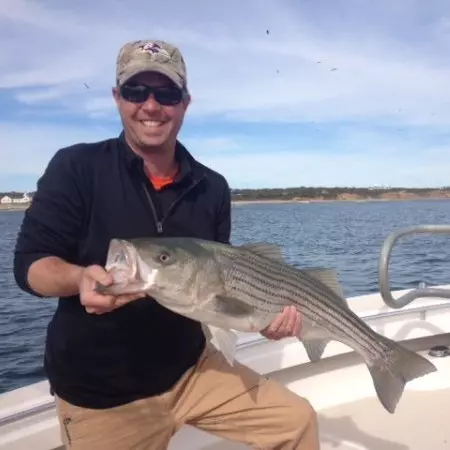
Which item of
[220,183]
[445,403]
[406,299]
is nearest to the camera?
[220,183]

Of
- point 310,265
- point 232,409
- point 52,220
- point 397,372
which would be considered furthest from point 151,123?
point 310,265

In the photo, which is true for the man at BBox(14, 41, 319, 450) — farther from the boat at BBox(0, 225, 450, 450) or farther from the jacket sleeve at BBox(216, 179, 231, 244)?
the boat at BBox(0, 225, 450, 450)

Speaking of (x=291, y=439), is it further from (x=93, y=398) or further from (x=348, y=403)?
(x=348, y=403)

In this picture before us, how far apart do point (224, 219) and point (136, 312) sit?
0.94m

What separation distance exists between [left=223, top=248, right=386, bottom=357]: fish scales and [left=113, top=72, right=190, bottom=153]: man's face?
834 millimetres

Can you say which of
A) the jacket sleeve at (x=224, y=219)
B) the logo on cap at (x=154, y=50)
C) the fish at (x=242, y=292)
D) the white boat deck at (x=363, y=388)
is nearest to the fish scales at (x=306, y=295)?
the fish at (x=242, y=292)

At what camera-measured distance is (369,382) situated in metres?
5.46

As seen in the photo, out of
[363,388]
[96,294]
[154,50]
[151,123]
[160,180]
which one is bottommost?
[363,388]

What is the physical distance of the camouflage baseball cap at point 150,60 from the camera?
10.7 feet

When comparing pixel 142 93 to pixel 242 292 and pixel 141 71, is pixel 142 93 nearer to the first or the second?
pixel 141 71

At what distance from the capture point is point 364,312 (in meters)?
5.59

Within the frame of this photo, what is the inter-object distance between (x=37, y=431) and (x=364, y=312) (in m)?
3.25

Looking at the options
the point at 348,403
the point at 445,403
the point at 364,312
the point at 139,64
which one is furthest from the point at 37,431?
the point at 445,403

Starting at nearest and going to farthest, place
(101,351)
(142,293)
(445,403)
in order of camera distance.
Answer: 1. (142,293)
2. (101,351)
3. (445,403)
